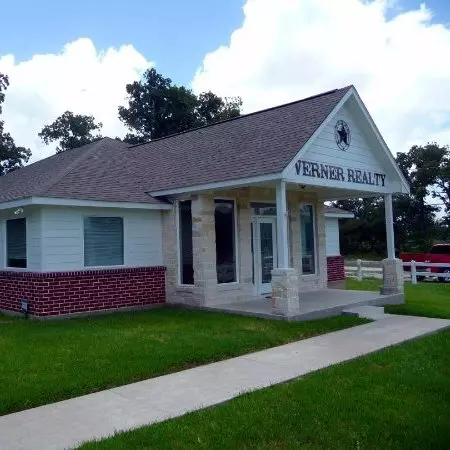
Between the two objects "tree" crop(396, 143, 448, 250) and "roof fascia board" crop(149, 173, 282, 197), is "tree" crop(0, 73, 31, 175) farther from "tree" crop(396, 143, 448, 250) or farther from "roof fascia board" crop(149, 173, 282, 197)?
"tree" crop(396, 143, 448, 250)

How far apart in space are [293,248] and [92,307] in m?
6.16

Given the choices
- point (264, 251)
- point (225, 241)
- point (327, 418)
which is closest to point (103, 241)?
point (225, 241)

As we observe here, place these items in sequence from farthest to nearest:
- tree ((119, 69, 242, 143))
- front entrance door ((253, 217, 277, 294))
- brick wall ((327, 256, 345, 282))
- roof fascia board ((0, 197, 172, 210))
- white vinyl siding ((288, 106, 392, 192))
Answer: tree ((119, 69, 242, 143)), brick wall ((327, 256, 345, 282)), front entrance door ((253, 217, 277, 294)), white vinyl siding ((288, 106, 392, 192)), roof fascia board ((0, 197, 172, 210))

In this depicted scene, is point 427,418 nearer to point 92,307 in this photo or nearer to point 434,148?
point 92,307

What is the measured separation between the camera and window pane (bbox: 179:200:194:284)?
12922mm

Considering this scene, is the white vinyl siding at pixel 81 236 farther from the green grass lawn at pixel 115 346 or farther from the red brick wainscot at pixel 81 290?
the green grass lawn at pixel 115 346

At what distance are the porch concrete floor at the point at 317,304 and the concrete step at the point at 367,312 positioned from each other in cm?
16

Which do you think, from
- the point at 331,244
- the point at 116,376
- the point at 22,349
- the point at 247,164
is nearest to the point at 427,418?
the point at 116,376

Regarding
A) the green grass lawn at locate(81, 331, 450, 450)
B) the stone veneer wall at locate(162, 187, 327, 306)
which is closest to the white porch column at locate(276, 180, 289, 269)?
the stone veneer wall at locate(162, 187, 327, 306)

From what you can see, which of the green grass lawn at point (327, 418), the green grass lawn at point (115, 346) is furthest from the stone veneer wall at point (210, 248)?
the green grass lawn at point (327, 418)

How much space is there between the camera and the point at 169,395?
5.91m

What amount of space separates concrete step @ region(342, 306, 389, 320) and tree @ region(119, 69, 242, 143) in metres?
27.1

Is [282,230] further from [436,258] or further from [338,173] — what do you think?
[436,258]

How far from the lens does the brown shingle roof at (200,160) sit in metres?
11.5
